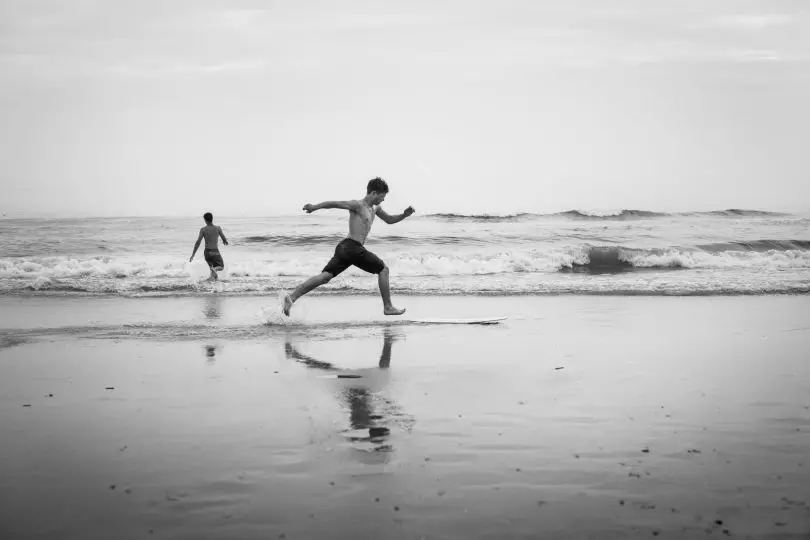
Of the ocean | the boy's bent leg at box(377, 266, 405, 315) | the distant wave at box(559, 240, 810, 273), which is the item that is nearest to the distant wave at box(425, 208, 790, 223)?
the ocean

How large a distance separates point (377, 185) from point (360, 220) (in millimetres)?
578

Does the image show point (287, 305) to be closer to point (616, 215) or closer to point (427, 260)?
point (427, 260)

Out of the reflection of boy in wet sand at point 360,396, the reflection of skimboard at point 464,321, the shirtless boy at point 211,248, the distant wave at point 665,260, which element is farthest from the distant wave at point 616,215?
the reflection of boy in wet sand at point 360,396

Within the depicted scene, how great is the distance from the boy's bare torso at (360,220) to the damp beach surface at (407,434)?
1.65m

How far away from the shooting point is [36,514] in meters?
3.43

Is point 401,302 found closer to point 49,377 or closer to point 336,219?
point 49,377

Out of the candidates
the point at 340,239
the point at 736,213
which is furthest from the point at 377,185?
the point at 736,213

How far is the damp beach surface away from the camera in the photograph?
11.2 feet

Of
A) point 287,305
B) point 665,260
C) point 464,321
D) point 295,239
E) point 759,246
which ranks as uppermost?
point 295,239

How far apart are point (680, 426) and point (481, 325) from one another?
5.33 metres

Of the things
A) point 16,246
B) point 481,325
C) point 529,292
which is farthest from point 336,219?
point 481,325

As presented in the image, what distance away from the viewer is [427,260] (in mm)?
23125

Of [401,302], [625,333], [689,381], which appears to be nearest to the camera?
[689,381]

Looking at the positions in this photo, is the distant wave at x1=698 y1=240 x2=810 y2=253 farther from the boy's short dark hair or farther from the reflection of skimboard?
the boy's short dark hair
